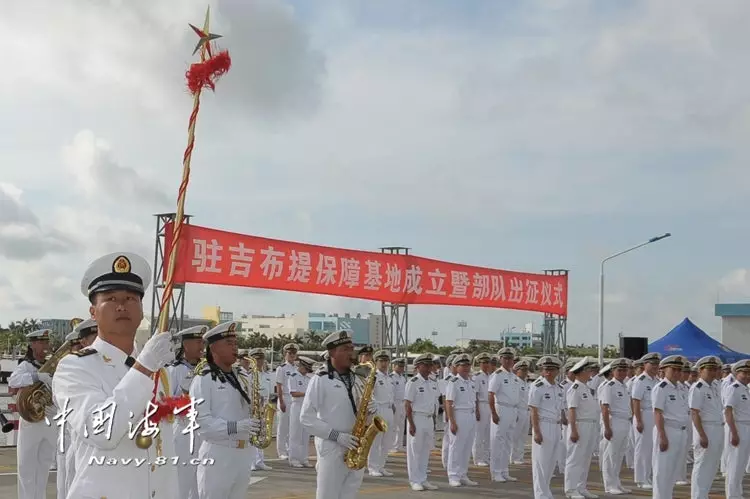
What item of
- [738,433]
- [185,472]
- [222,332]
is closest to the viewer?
[222,332]

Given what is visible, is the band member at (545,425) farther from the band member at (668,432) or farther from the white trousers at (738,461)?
the white trousers at (738,461)

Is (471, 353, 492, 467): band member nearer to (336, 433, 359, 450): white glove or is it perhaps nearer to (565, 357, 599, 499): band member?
(565, 357, 599, 499): band member

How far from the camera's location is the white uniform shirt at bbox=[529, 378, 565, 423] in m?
11.8

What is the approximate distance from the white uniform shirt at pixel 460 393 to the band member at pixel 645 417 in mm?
2602

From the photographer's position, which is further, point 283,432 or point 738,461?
point 283,432

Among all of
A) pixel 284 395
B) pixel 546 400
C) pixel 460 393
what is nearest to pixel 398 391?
pixel 284 395

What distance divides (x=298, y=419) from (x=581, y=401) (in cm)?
533

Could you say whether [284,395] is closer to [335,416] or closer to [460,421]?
[460,421]

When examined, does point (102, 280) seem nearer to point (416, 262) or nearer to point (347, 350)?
point (347, 350)

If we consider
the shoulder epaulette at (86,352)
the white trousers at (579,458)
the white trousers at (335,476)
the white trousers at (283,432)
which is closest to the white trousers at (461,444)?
the white trousers at (579,458)

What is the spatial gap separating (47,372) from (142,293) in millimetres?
4781

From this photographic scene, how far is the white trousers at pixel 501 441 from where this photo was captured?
14344 millimetres

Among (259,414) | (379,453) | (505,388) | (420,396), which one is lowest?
(379,453)

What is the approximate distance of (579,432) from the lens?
40.4 feet
